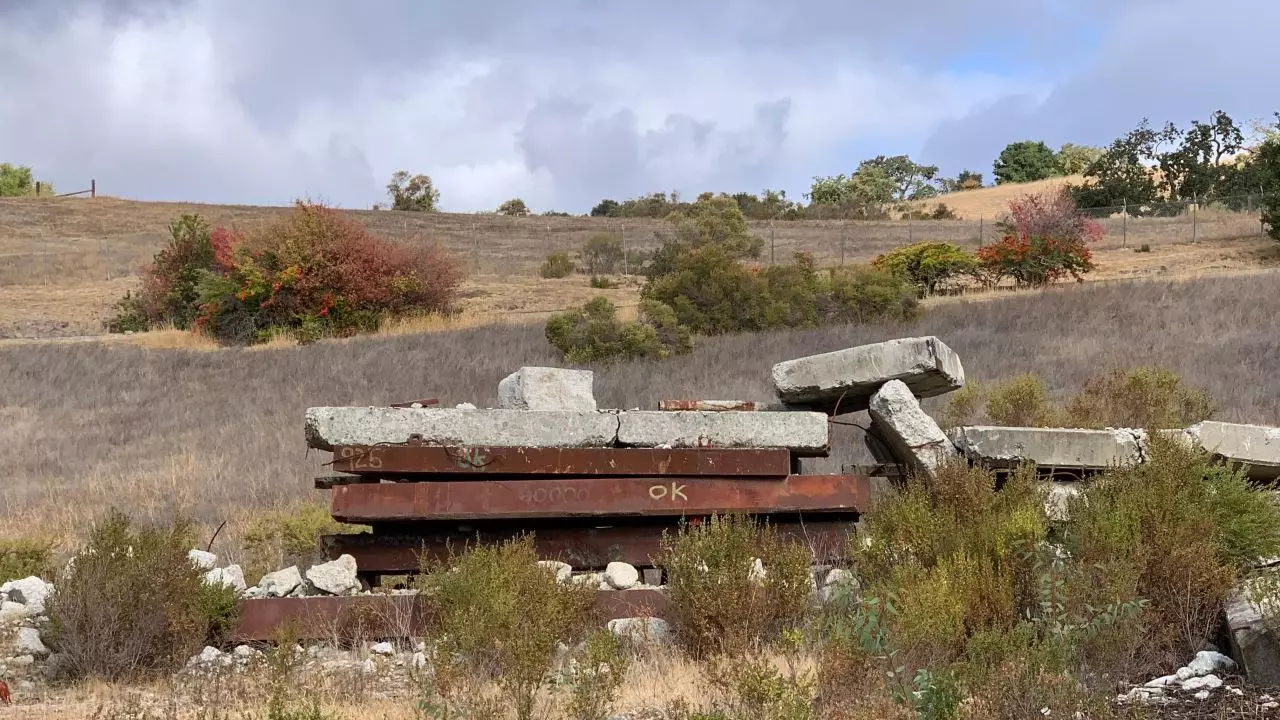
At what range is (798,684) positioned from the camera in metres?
4.73

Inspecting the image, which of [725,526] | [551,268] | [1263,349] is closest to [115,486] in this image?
[725,526]

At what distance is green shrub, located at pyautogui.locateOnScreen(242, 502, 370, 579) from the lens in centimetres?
942

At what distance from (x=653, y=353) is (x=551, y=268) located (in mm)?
18902

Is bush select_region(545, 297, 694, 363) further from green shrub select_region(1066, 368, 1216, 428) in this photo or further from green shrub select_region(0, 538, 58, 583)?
green shrub select_region(0, 538, 58, 583)

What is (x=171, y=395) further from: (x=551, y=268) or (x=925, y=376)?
(x=551, y=268)

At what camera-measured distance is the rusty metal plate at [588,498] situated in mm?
7867

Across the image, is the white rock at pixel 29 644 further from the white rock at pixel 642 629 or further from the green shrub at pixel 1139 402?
the green shrub at pixel 1139 402

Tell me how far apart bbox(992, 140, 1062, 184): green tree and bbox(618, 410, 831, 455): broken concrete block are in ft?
248

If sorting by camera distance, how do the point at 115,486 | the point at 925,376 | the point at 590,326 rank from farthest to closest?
1. the point at 590,326
2. the point at 115,486
3. the point at 925,376

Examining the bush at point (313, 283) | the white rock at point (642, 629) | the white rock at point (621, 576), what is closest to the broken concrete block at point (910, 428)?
the white rock at point (621, 576)

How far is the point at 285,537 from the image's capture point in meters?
9.99

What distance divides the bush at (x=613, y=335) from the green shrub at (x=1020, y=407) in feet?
27.9

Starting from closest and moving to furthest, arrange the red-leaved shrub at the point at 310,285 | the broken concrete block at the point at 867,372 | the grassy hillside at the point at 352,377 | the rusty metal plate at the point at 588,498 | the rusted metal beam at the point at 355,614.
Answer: the rusted metal beam at the point at 355,614
the rusty metal plate at the point at 588,498
the broken concrete block at the point at 867,372
the grassy hillside at the point at 352,377
the red-leaved shrub at the point at 310,285

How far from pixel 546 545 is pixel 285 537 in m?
2.91
